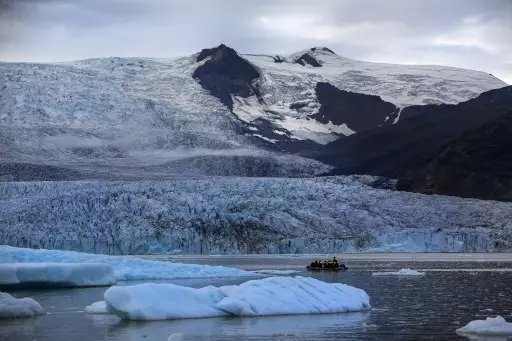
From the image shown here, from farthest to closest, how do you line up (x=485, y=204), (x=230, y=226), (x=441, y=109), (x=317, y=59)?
(x=317, y=59)
(x=441, y=109)
(x=485, y=204)
(x=230, y=226)

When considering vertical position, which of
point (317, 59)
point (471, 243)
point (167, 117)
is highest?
point (317, 59)

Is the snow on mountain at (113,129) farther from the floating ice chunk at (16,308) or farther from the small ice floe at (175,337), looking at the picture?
the small ice floe at (175,337)

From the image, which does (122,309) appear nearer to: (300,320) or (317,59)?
(300,320)

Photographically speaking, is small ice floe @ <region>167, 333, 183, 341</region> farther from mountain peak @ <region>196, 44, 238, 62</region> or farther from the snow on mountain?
mountain peak @ <region>196, 44, 238, 62</region>

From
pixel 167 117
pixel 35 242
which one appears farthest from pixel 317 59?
pixel 35 242

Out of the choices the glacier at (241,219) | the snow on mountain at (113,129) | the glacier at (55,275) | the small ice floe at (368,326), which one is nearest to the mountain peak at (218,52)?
the snow on mountain at (113,129)

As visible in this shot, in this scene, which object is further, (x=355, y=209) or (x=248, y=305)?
(x=355, y=209)

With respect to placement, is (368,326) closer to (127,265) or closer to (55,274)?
(55,274)
